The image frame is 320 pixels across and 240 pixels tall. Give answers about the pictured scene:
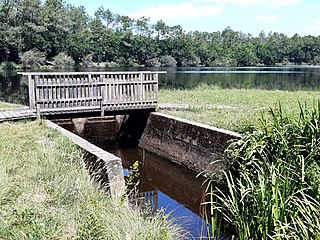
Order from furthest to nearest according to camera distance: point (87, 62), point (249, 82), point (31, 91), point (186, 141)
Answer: point (87, 62), point (249, 82), point (31, 91), point (186, 141)

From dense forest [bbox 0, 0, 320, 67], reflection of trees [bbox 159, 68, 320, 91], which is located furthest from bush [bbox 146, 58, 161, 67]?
reflection of trees [bbox 159, 68, 320, 91]

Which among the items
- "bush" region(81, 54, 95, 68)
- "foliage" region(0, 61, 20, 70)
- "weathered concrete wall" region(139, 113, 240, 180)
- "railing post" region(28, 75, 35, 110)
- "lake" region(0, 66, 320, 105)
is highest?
"bush" region(81, 54, 95, 68)

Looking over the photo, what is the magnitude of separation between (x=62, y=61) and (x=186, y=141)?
55.9 m

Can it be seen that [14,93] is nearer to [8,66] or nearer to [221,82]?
[221,82]

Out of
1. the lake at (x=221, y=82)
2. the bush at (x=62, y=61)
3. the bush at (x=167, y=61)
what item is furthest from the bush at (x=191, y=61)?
the lake at (x=221, y=82)

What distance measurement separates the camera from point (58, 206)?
14.1 ft

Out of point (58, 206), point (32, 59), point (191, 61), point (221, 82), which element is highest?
point (191, 61)

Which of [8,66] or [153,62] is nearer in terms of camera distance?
[8,66]

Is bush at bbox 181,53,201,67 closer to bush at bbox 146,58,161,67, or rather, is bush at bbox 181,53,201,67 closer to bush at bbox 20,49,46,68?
bush at bbox 146,58,161,67

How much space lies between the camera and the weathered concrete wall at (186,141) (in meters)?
7.96

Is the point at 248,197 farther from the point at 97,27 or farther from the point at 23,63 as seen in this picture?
the point at 97,27

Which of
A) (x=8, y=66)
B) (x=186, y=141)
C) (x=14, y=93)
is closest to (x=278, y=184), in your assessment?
(x=186, y=141)

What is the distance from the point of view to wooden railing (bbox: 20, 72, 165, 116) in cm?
970

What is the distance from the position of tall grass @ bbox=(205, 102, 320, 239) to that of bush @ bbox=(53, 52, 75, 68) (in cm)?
5809
